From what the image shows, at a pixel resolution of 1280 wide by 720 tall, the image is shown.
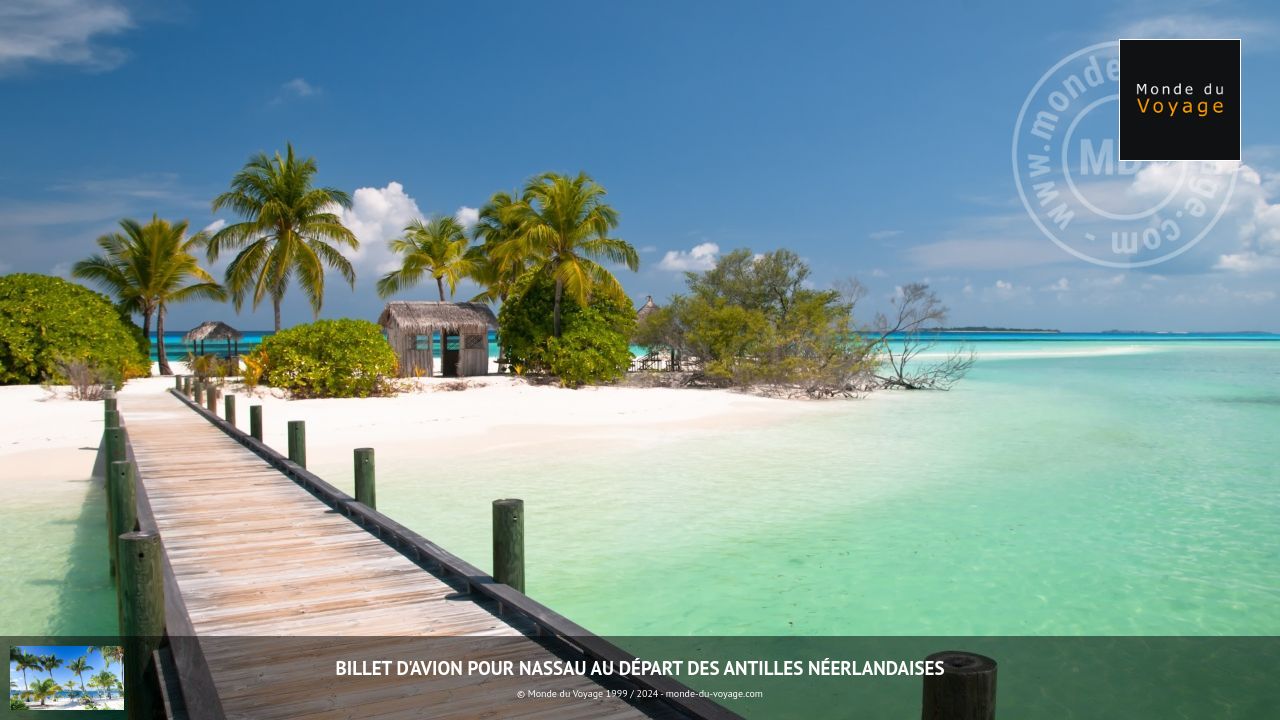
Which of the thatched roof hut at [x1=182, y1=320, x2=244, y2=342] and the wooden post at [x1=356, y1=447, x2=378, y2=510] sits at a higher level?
the thatched roof hut at [x1=182, y1=320, x2=244, y2=342]

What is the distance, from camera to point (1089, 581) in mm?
7797

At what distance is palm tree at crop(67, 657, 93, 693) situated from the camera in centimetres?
510

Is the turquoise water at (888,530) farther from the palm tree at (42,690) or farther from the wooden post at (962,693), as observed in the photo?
the wooden post at (962,693)

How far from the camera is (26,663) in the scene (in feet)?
17.3

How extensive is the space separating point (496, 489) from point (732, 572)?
187 inches

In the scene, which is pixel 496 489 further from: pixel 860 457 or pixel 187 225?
pixel 187 225

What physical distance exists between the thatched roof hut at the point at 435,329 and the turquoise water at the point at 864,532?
14997 mm

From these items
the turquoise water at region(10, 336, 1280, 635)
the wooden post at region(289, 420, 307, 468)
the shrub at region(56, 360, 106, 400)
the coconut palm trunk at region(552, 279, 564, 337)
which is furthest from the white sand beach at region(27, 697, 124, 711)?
the coconut palm trunk at region(552, 279, 564, 337)

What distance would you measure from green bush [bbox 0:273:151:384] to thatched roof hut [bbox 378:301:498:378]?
8.62 metres

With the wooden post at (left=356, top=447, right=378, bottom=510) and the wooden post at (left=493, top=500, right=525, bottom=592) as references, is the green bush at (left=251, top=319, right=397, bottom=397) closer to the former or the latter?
the wooden post at (left=356, top=447, right=378, bottom=510)

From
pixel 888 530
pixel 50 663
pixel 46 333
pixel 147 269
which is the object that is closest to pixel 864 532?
pixel 888 530

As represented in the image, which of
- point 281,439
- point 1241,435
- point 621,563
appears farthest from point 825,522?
point 1241,435

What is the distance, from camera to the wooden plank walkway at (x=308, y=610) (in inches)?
141

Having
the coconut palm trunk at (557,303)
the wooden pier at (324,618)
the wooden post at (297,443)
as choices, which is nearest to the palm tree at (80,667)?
the wooden pier at (324,618)
